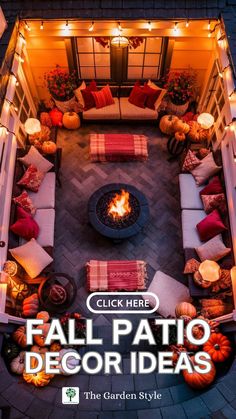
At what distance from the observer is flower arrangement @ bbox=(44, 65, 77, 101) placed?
356 inches

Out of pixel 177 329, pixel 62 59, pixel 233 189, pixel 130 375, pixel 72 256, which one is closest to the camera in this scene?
pixel 130 375

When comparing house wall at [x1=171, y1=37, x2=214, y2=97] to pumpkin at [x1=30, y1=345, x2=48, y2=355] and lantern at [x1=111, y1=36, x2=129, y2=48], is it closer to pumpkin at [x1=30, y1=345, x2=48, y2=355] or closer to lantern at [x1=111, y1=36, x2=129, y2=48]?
lantern at [x1=111, y1=36, x2=129, y2=48]

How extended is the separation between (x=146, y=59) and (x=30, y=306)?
6389 mm

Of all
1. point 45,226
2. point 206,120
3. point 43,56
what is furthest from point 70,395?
point 43,56

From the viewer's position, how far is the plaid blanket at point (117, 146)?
8.97 metres

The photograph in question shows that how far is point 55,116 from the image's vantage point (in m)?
9.41

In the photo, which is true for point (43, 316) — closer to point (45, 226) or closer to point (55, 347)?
point (55, 347)

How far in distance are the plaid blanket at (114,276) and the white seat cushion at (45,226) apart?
0.98 meters

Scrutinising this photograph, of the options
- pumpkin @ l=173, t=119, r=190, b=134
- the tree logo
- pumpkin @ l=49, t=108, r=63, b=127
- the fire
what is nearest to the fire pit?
the fire

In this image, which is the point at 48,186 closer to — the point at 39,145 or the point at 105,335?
the point at 39,145

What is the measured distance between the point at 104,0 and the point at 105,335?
6.71 meters

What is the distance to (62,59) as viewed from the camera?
29.6ft

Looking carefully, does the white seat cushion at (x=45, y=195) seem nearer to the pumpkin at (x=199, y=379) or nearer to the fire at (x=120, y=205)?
the fire at (x=120, y=205)

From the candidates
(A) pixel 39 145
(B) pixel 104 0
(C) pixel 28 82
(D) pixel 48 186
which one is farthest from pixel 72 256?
(B) pixel 104 0
